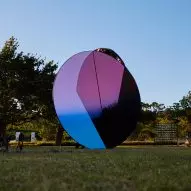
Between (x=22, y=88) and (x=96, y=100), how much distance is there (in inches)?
980

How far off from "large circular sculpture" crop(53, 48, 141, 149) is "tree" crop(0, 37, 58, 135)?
2368 cm

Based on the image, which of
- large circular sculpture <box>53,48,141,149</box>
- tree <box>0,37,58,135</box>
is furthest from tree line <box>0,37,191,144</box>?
large circular sculpture <box>53,48,141,149</box>

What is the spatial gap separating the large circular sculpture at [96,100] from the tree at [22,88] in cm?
2368

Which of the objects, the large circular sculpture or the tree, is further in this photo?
the tree

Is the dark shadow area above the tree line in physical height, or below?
below

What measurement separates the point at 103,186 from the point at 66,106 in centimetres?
1616

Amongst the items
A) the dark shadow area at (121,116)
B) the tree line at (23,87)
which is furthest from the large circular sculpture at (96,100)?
the tree line at (23,87)

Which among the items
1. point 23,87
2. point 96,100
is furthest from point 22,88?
point 96,100

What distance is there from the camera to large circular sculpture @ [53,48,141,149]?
981 inches

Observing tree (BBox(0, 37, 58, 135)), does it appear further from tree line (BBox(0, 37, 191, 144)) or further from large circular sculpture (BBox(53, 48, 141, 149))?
large circular sculpture (BBox(53, 48, 141, 149))

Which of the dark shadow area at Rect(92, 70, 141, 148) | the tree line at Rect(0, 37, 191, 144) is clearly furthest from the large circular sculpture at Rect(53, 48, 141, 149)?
the tree line at Rect(0, 37, 191, 144)

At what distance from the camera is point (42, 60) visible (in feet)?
175

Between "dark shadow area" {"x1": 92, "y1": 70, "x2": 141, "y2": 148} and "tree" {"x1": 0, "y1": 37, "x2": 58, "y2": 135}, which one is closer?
"dark shadow area" {"x1": 92, "y1": 70, "x2": 141, "y2": 148}

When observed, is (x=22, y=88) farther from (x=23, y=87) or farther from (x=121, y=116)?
(x=121, y=116)
